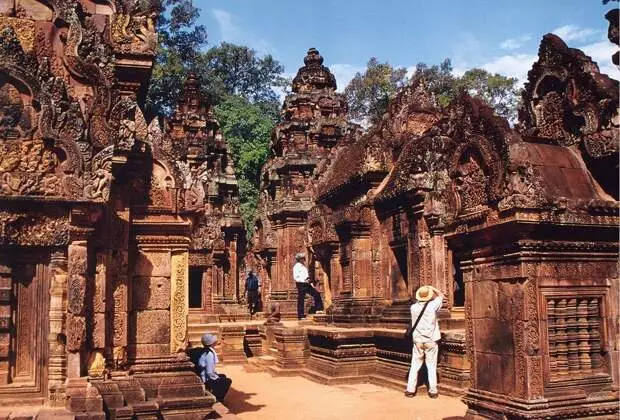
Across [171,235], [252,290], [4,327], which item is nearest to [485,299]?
[171,235]

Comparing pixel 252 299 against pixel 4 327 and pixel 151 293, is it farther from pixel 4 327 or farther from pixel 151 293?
pixel 4 327

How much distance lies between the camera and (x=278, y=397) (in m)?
11.6

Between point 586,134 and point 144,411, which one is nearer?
point 586,134

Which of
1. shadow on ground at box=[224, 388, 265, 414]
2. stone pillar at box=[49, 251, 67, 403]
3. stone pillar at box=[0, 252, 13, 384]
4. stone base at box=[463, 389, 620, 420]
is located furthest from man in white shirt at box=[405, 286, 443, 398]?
stone pillar at box=[0, 252, 13, 384]

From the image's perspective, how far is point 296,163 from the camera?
21.8 meters

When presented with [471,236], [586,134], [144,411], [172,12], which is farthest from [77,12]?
[172,12]

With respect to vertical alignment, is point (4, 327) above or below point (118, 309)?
below

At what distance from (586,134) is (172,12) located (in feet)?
123

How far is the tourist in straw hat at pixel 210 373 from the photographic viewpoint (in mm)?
9571

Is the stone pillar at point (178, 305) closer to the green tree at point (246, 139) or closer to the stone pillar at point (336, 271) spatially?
the stone pillar at point (336, 271)

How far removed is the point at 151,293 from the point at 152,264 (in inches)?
13.6

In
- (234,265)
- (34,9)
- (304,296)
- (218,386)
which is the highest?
(34,9)

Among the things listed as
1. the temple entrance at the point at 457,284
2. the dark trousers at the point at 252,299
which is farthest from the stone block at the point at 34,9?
the dark trousers at the point at 252,299

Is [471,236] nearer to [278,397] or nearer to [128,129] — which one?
[128,129]
